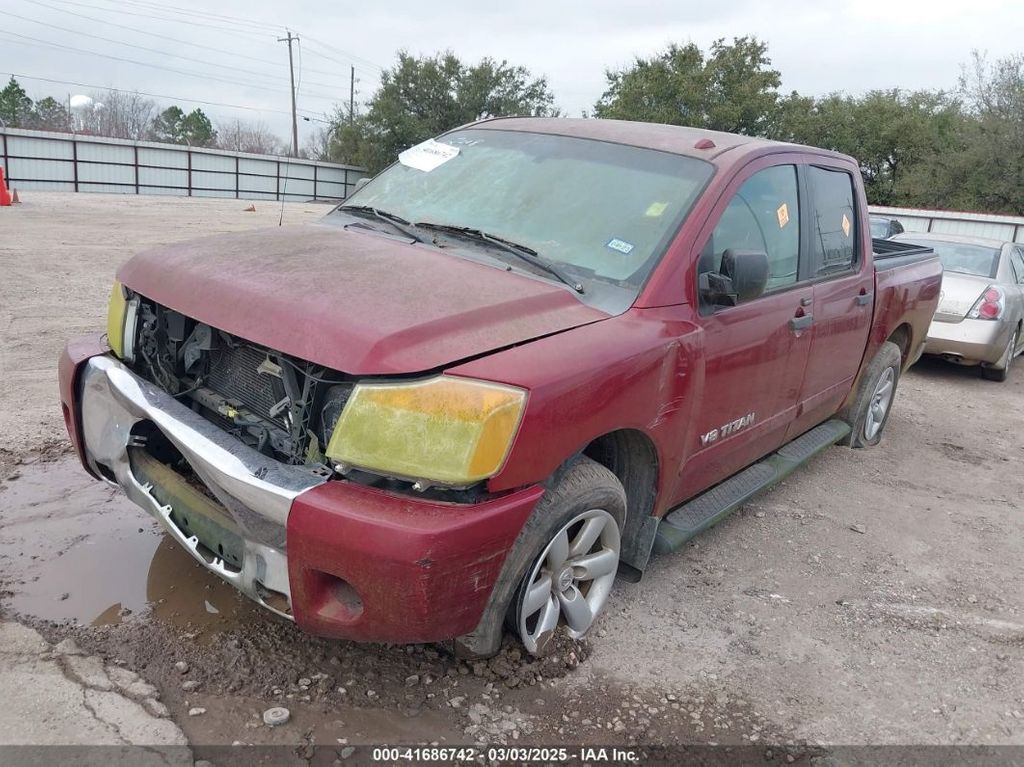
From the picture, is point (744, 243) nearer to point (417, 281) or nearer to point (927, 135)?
point (417, 281)

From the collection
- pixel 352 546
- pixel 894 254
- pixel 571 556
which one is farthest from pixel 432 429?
pixel 894 254

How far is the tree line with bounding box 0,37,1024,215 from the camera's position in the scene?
3130 cm

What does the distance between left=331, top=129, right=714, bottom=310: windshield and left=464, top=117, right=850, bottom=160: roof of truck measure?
0.06 meters

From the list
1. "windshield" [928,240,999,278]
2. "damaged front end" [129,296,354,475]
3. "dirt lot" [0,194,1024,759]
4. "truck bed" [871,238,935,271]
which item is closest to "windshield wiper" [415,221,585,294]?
"damaged front end" [129,296,354,475]

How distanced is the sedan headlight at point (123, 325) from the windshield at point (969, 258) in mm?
7969

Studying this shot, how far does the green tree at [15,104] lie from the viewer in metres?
61.1

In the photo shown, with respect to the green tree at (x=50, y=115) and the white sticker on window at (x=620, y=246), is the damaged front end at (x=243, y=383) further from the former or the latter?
the green tree at (x=50, y=115)

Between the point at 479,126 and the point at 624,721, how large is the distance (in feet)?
9.52

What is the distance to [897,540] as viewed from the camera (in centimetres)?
429

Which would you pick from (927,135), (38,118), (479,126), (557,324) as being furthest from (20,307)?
(38,118)

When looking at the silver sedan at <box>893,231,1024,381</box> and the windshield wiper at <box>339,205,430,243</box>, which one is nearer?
the windshield wiper at <box>339,205,430,243</box>

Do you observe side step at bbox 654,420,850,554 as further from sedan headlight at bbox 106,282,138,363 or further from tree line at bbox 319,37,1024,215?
tree line at bbox 319,37,1024,215

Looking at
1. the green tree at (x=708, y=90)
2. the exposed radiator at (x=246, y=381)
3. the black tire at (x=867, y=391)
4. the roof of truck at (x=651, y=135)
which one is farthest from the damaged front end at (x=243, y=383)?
the green tree at (x=708, y=90)

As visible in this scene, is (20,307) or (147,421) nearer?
(147,421)
